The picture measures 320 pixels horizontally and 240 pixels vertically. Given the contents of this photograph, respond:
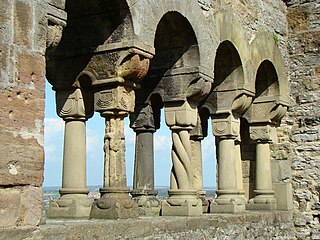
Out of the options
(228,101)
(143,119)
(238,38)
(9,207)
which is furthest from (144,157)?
(9,207)

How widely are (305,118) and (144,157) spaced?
3.37 meters

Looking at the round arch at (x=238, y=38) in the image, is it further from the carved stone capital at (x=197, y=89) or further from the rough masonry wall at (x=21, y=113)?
the rough masonry wall at (x=21, y=113)

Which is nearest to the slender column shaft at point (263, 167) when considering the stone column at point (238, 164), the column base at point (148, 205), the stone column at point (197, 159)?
the stone column at point (238, 164)

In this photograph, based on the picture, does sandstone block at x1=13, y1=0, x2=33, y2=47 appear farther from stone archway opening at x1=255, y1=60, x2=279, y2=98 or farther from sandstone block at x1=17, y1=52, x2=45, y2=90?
stone archway opening at x1=255, y1=60, x2=279, y2=98

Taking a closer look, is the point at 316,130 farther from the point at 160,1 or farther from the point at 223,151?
the point at 160,1

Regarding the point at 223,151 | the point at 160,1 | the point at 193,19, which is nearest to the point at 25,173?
the point at 160,1

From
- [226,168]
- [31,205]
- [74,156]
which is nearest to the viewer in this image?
[31,205]

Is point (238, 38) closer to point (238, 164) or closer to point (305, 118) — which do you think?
point (238, 164)

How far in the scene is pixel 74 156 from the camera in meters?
7.16

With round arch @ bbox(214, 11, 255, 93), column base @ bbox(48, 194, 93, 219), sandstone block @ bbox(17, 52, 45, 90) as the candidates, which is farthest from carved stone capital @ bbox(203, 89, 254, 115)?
sandstone block @ bbox(17, 52, 45, 90)

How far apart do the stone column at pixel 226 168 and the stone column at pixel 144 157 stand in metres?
1.04

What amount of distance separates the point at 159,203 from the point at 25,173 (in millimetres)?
3996

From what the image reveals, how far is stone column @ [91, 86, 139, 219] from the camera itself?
621 cm

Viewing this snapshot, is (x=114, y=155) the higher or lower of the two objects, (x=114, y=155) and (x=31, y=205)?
the higher
